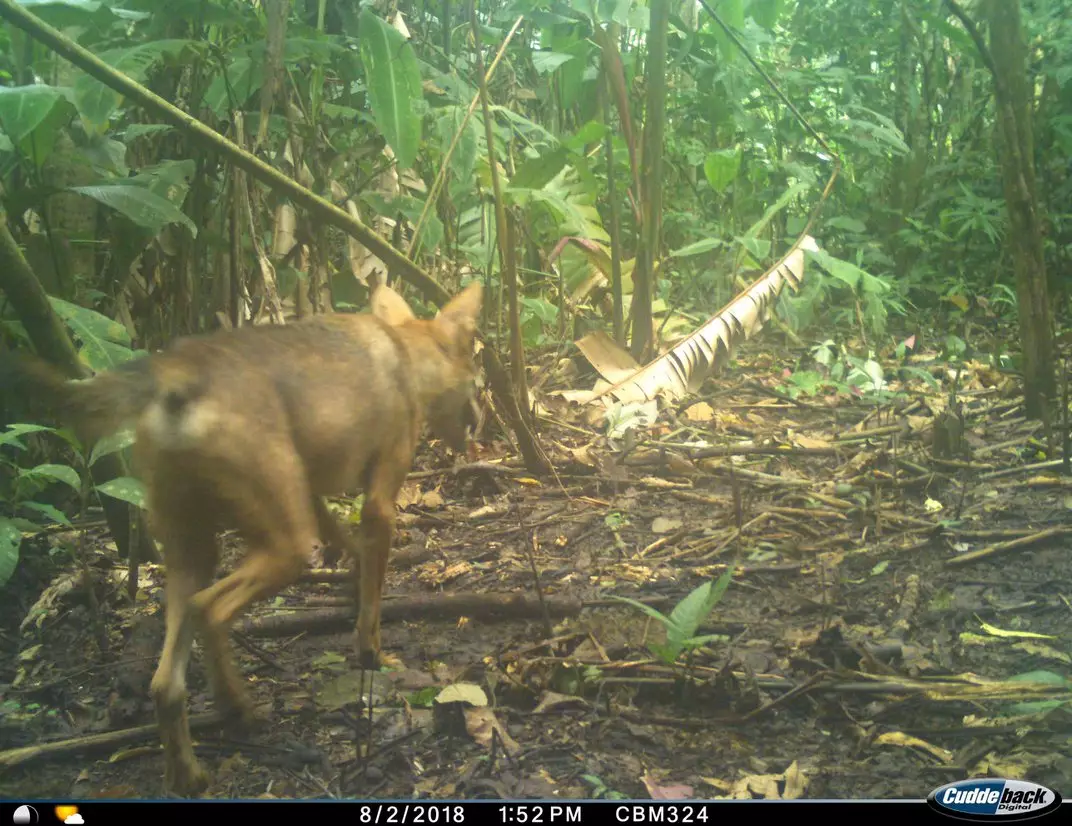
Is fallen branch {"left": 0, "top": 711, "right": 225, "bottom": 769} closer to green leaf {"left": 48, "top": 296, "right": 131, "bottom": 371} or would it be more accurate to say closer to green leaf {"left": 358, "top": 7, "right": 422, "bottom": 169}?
green leaf {"left": 48, "top": 296, "right": 131, "bottom": 371}

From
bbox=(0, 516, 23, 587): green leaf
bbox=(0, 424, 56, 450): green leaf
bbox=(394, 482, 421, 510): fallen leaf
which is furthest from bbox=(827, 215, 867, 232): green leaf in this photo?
bbox=(0, 516, 23, 587): green leaf

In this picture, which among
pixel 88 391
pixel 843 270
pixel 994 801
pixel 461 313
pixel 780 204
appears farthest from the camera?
pixel 780 204

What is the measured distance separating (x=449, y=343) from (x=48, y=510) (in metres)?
1.15

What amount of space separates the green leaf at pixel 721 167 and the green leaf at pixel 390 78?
2.01 metres

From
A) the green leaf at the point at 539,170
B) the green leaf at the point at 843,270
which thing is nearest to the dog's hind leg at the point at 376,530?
the green leaf at the point at 539,170

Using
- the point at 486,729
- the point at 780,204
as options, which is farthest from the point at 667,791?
the point at 780,204

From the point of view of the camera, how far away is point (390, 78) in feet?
8.16

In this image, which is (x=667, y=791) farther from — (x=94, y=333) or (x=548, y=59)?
(x=548, y=59)

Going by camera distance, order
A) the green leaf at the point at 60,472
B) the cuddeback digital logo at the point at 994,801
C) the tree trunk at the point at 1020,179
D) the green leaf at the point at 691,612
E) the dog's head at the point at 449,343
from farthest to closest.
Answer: the tree trunk at the point at 1020,179, the dog's head at the point at 449,343, the green leaf at the point at 60,472, the green leaf at the point at 691,612, the cuddeback digital logo at the point at 994,801

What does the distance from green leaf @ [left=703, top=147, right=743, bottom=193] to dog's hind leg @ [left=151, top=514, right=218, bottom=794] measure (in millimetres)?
2949

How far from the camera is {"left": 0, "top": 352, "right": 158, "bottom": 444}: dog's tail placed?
6.37ft

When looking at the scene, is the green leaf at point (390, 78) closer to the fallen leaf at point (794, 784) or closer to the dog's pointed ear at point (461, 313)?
the dog's pointed ear at point (461, 313)

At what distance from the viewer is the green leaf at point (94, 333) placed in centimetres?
232

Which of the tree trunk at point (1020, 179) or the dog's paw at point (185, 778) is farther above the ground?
the tree trunk at point (1020, 179)
